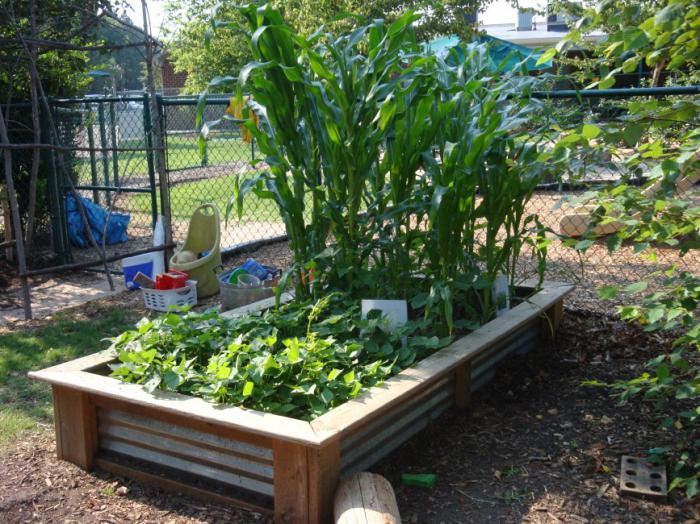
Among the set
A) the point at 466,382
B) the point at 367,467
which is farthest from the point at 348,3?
the point at 367,467

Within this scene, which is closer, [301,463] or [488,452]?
[301,463]

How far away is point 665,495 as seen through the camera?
8.31 ft

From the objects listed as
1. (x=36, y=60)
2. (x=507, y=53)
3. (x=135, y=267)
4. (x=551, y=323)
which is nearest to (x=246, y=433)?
(x=551, y=323)

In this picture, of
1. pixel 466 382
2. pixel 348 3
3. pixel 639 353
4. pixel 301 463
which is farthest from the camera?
pixel 348 3

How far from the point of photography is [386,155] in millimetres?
3475

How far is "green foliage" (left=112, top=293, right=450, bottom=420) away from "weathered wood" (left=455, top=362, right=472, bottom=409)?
16cm

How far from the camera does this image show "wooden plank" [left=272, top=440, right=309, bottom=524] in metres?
2.37

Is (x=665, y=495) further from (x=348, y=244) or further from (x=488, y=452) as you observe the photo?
(x=348, y=244)

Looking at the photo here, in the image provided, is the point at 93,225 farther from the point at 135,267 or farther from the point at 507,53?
the point at 507,53

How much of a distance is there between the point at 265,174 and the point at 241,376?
102 centimetres

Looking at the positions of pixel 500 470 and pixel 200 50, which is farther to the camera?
pixel 200 50

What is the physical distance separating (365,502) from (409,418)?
72 cm

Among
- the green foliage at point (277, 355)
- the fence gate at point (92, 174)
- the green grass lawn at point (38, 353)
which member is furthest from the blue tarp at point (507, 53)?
the fence gate at point (92, 174)

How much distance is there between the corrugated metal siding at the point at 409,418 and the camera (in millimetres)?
2596
